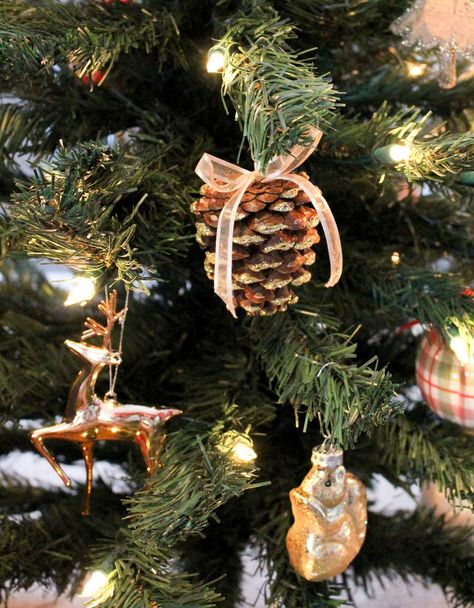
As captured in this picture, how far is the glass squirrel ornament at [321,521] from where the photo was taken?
0.48 m

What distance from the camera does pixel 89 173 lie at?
0.38 metres

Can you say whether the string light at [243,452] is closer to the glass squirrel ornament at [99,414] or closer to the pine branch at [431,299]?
the glass squirrel ornament at [99,414]

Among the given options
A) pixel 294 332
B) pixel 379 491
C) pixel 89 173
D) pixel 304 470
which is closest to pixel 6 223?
pixel 89 173

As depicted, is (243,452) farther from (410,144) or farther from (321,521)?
(410,144)

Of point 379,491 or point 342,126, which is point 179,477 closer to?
point 342,126

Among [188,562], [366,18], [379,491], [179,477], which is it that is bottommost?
[379,491]

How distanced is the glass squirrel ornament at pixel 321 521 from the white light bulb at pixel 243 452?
0.06m

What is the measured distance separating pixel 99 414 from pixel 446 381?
254mm

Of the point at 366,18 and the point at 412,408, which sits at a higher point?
the point at 366,18

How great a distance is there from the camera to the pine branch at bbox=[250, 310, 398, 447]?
398 millimetres

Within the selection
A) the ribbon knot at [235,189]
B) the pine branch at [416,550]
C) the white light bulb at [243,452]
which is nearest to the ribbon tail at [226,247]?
the ribbon knot at [235,189]

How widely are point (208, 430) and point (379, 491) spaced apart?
2.12 feet

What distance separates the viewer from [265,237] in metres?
0.39

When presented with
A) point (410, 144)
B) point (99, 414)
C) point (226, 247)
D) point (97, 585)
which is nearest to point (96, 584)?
point (97, 585)
